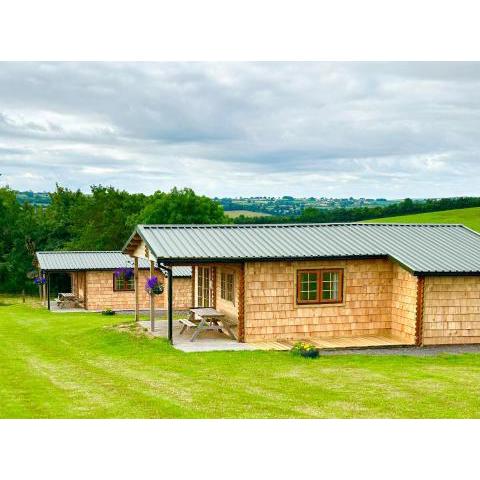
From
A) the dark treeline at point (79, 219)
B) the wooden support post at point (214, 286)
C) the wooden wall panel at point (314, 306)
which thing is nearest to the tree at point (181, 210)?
the dark treeline at point (79, 219)

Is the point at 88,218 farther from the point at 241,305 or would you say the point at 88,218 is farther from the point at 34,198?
the point at 241,305

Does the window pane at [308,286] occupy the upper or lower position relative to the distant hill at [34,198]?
lower

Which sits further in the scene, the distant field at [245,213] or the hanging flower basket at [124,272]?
the distant field at [245,213]

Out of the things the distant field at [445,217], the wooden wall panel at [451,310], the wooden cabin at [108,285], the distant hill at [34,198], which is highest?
the distant hill at [34,198]

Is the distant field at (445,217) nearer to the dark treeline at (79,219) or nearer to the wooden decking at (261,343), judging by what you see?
the dark treeline at (79,219)

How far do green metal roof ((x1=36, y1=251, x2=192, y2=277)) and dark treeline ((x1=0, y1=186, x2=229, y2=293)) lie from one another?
43.6ft

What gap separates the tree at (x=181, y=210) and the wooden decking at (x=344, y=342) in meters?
38.9

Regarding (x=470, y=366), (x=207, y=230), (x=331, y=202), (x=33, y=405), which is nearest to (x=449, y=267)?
(x=470, y=366)

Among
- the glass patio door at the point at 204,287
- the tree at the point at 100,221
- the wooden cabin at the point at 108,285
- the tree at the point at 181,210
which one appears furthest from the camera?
the tree at the point at 181,210

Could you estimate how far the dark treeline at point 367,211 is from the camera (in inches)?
2409

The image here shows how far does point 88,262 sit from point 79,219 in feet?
70.1

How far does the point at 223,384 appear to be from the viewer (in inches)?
523

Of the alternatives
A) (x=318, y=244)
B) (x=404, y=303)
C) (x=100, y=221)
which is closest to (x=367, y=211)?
(x=100, y=221)
